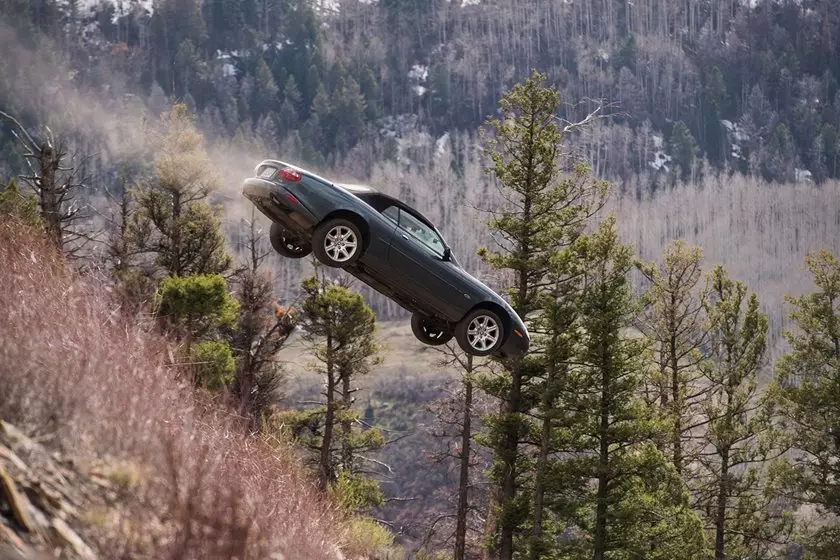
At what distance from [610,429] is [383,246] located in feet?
36.8

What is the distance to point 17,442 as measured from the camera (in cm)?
612

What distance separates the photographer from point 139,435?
6590 mm

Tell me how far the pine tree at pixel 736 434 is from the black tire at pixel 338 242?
18.1 metres

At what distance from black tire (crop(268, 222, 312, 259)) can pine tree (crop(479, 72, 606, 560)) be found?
860 cm

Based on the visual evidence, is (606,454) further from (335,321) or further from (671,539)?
(335,321)

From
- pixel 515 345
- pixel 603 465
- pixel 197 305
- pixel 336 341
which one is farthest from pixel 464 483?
pixel 515 345

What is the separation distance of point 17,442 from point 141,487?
850mm

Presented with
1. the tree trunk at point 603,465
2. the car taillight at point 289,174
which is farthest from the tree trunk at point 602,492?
the car taillight at point 289,174

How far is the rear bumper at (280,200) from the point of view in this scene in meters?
13.0

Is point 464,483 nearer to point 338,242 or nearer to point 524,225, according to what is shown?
point 524,225

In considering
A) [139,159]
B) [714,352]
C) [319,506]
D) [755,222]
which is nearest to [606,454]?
[714,352]

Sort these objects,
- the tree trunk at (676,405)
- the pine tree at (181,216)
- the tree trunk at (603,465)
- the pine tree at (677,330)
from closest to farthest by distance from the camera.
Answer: the tree trunk at (603,465) < the tree trunk at (676,405) < the pine tree at (677,330) < the pine tree at (181,216)

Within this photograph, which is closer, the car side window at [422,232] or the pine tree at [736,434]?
the car side window at [422,232]

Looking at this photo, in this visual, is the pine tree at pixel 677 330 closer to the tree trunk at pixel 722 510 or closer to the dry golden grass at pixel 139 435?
the tree trunk at pixel 722 510
